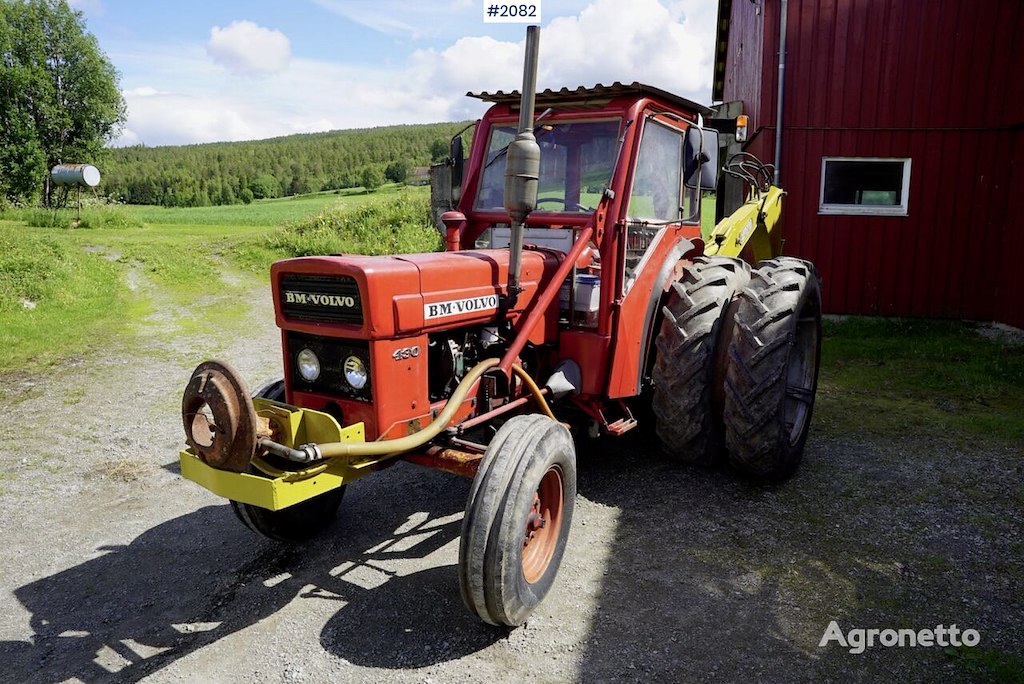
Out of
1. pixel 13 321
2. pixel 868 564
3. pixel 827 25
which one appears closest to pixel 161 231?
pixel 13 321

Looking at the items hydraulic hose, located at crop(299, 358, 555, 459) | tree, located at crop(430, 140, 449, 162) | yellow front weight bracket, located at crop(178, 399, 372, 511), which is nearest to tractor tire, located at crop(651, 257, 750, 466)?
hydraulic hose, located at crop(299, 358, 555, 459)

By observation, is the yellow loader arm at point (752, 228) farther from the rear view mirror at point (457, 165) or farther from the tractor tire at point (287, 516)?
the tractor tire at point (287, 516)

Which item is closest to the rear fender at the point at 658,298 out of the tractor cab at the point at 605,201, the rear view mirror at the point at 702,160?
the tractor cab at the point at 605,201

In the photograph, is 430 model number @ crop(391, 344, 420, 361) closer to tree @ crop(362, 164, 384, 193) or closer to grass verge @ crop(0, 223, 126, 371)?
grass verge @ crop(0, 223, 126, 371)

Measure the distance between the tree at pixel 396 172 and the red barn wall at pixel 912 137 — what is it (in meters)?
42.6

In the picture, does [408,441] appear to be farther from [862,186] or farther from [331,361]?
[862,186]

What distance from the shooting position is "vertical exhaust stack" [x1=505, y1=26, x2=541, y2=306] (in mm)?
3400

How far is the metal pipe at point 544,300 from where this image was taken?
3.78 metres

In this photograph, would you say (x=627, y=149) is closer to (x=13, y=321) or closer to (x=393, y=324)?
(x=393, y=324)

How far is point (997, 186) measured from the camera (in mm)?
9148

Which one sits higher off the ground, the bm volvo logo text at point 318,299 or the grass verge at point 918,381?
the bm volvo logo text at point 318,299

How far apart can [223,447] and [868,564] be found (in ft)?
10.5

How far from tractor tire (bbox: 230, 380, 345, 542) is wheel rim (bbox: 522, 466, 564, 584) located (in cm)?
132

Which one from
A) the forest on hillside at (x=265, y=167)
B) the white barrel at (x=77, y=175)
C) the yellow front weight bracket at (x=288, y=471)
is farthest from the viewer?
the forest on hillside at (x=265, y=167)
